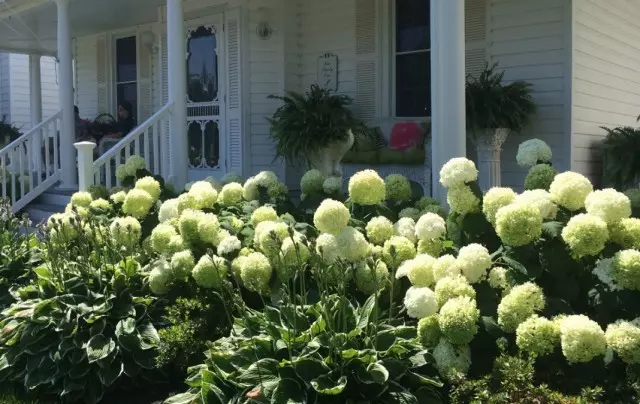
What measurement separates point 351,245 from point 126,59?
8.98 meters

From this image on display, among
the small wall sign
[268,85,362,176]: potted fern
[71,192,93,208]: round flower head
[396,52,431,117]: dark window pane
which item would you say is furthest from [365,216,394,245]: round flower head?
the small wall sign

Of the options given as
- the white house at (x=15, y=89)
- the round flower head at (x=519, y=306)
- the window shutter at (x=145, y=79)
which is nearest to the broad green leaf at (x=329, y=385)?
the round flower head at (x=519, y=306)

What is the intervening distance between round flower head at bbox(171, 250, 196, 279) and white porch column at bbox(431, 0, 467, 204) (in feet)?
5.83

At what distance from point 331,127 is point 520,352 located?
4.58 metres

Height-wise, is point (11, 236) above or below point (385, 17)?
below

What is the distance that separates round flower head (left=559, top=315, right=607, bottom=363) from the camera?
2.17 m

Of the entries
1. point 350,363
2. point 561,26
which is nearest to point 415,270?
point 350,363

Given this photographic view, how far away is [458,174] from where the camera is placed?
2.95 m

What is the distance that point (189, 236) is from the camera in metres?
3.55

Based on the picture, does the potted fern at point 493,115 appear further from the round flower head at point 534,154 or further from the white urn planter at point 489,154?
the round flower head at point 534,154

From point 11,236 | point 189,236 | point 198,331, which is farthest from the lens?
point 11,236

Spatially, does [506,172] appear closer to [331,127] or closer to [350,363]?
[331,127]

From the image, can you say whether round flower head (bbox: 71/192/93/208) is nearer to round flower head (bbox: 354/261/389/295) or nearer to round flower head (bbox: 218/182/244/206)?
round flower head (bbox: 218/182/244/206)

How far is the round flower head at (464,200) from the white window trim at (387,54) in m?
4.75
